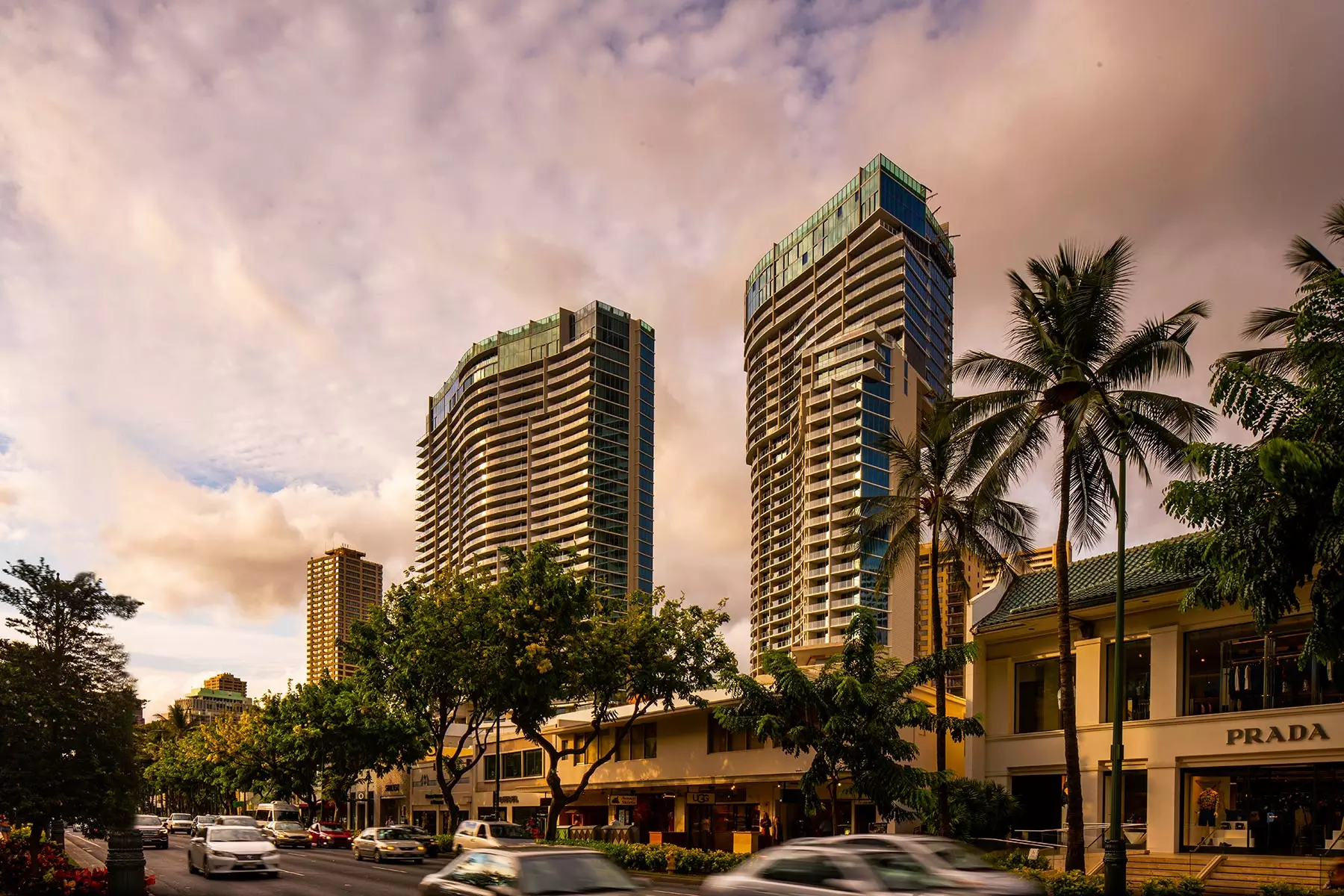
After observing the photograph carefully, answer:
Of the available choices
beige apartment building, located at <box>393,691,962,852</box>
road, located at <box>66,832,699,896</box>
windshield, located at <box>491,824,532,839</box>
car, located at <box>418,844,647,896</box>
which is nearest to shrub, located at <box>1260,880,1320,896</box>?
road, located at <box>66,832,699,896</box>

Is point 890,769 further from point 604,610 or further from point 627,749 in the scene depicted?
point 627,749

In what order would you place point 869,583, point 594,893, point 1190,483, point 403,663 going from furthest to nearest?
point 869,583 → point 403,663 → point 1190,483 → point 594,893

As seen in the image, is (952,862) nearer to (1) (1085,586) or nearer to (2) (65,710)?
(2) (65,710)

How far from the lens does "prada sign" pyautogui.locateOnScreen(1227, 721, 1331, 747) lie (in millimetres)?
27002

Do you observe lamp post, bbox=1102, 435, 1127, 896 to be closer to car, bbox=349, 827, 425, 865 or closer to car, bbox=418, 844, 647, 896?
car, bbox=418, 844, 647, 896

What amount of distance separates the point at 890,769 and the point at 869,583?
79.3 m

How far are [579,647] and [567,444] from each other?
137 metres

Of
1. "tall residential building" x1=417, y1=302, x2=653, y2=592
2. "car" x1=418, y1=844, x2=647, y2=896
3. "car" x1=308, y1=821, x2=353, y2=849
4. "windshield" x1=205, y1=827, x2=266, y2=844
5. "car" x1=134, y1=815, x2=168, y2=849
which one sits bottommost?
"car" x1=308, y1=821, x2=353, y2=849

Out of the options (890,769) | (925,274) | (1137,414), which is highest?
(925,274)

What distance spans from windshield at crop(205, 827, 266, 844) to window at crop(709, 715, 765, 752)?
720 inches

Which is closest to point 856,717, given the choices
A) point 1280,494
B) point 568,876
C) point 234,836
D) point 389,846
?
point 1280,494

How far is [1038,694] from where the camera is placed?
35344mm

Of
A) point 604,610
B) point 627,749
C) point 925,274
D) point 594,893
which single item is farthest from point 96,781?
point 925,274

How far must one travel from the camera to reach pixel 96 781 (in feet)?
64.0
